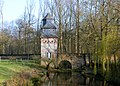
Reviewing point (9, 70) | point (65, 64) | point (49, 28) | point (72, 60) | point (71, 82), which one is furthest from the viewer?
point (65, 64)

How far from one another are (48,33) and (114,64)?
26.4 m

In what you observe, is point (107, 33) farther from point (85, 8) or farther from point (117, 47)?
point (85, 8)

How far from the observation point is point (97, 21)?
38.6 meters

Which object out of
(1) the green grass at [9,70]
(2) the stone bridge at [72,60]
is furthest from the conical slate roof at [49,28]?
(1) the green grass at [9,70]

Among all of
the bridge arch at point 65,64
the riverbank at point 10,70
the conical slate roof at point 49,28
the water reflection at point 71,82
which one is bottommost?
the bridge arch at point 65,64

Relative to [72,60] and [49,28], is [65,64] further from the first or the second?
[49,28]

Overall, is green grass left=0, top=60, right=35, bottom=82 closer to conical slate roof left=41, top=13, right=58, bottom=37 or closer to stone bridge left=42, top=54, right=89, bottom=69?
stone bridge left=42, top=54, right=89, bottom=69

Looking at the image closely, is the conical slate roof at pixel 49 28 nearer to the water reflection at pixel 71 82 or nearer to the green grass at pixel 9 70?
the green grass at pixel 9 70

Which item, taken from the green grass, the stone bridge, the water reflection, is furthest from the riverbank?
the stone bridge

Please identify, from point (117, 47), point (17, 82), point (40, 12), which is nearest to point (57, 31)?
point (40, 12)

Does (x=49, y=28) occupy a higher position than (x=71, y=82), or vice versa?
(x=49, y=28)

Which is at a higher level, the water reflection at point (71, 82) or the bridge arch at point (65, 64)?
the water reflection at point (71, 82)

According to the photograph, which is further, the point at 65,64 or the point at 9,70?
the point at 65,64

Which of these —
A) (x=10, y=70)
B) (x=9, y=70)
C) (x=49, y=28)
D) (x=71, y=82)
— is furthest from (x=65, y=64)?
(x=9, y=70)
